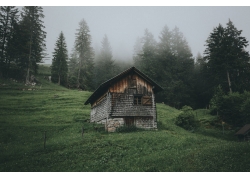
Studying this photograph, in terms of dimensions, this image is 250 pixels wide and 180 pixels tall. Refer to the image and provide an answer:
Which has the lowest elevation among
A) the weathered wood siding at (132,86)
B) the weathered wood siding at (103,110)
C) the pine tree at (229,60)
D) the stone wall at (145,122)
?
the stone wall at (145,122)

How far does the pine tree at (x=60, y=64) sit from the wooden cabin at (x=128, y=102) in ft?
123

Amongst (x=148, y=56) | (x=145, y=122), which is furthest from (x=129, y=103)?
(x=148, y=56)

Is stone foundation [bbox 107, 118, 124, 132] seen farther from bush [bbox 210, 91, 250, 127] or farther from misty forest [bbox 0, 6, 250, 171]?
bush [bbox 210, 91, 250, 127]

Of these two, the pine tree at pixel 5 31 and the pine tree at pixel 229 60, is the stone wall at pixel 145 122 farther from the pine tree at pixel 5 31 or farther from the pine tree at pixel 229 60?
the pine tree at pixel 5 31

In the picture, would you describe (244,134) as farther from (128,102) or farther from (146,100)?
(128,102)

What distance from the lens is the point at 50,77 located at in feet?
192

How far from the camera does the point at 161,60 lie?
2122 inches

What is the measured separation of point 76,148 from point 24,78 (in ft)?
136

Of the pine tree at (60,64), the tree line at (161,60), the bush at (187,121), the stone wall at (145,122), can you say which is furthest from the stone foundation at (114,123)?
the pine tree at (60,64)

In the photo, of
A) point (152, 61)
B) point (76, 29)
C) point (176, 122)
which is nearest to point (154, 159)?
point (176, 122)

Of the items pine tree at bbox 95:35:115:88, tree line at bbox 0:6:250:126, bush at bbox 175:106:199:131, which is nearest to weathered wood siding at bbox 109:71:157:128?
Result: bush at bbox 175:106:199:131

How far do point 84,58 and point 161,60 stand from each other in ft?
76.4

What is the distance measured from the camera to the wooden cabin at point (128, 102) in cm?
2278
